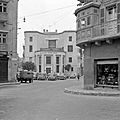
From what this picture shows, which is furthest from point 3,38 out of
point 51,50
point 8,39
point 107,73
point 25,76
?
point 51,50

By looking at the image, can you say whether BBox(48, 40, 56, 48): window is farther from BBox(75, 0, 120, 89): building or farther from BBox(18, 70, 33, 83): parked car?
BBox(75, 0, 120, 89): building

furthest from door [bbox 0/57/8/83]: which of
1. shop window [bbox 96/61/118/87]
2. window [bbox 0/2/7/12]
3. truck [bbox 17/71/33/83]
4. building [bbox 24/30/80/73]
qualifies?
building [bbox 24/30/80/73]

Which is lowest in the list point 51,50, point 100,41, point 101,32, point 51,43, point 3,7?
point 100,41

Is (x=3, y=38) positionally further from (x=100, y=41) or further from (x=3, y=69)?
(x=100, y=41)

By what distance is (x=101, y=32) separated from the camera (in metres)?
23.5

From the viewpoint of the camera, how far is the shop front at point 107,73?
23.0 meters

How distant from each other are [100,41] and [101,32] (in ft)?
2.57

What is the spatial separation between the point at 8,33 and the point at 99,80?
67.5 feet

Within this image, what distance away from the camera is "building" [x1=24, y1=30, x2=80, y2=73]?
86.3 m

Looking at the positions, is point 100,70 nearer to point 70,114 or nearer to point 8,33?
point 70,114

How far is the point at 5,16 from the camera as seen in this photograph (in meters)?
40.5

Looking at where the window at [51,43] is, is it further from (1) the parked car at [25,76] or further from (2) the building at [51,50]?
(1) the parked car at [25,76]

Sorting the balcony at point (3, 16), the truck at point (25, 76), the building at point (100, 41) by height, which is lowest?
the truck at point (25, 76)

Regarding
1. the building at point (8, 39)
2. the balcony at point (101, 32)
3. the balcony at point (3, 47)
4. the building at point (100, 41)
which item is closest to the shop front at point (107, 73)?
the building at point (100, 41)
